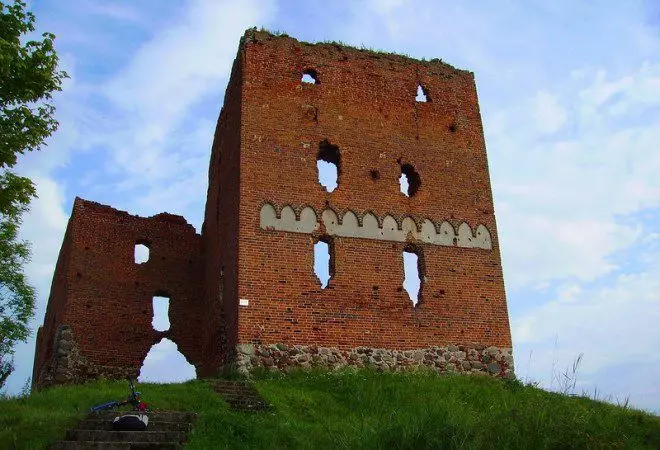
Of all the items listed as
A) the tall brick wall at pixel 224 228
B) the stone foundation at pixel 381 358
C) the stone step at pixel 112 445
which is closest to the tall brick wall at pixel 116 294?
the tall brick wall at pixel 224 228

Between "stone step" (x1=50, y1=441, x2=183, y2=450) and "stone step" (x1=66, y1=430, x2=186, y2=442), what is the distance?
19 centimetres

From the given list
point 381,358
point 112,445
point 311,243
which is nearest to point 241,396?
point 112,445

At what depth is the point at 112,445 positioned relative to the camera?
8445 millimetres

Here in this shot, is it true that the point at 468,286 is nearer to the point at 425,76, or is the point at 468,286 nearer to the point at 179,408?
the point at 425,76

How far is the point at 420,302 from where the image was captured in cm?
1641

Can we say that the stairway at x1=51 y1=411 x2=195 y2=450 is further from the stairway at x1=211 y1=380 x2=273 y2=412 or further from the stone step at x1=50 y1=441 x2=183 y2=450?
the stairway at x1=211 y1=380 x2=273 y2=412

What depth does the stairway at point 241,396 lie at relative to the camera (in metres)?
11.4

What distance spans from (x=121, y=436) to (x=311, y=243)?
313 inches

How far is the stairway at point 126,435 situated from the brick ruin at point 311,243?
4689 millimetres

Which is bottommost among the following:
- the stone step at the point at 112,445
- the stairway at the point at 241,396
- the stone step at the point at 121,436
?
the stone step at the point at 112,445

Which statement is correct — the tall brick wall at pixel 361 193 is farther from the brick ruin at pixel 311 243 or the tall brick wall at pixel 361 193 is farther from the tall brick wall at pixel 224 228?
the tall brick wall at pixel 224 228

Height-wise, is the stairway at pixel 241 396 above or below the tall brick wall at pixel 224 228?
below

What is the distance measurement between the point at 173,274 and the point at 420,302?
307 inches

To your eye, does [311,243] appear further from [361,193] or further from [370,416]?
[370,416]
